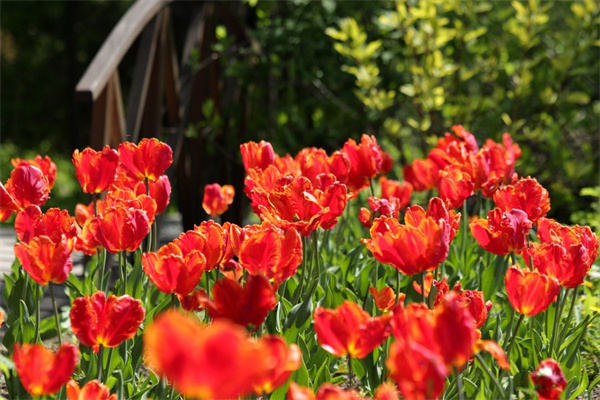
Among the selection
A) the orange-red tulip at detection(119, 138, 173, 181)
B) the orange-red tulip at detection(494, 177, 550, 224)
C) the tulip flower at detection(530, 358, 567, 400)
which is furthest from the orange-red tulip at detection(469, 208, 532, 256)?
the orange-red tulip at detection(119, 138, 173, 181)

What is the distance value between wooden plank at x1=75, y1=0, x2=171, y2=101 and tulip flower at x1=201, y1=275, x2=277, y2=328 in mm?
2255

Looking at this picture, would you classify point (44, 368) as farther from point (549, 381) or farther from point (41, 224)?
point (549, 381)

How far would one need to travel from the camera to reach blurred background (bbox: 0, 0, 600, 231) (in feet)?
15.4

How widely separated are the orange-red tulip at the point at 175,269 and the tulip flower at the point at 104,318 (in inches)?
4.2

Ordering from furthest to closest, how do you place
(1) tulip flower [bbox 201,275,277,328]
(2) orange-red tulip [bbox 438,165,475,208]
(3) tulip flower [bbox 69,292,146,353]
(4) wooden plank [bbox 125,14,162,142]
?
(4) wooden plank [bbox 125,14,162,142] → (2) orange-red tulip [bbox 438,165,475,208] → (3) tulip flower [bbox 69,292,146,353] → (1) tulip flower [bbox 201,275,277,328]

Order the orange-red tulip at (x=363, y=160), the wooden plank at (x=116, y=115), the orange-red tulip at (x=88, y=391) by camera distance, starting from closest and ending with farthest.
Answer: the orange-red tulip at (x=88, y=391) < the orange-red tulip at (x=363, y=160) < the wooden plank at (x=116, y=115)

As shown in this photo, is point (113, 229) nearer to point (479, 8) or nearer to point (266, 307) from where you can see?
point (266, 307)

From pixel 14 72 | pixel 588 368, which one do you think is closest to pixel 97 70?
pixel 588 368

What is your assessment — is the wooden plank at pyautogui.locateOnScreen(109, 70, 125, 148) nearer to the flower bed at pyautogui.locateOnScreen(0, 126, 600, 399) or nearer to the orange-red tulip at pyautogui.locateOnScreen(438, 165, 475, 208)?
the flower bed at pyautogui.locateOnScreen(0, 126, 600, 399)

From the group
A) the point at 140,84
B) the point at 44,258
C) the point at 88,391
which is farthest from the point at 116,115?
the point at 88,391

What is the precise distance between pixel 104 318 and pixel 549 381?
2.73 ft

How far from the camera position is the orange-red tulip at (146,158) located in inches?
88.4

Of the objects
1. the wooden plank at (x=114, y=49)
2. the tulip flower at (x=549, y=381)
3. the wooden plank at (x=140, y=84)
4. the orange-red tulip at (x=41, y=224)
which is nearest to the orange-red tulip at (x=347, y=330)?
the tulip flower at (x=549, y=381)

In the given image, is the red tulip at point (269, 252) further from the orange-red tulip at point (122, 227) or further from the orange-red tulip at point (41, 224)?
the orange-red tulip at point (41, 224)
